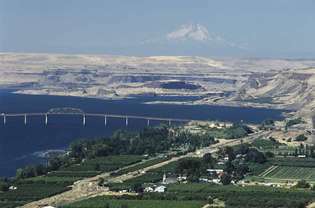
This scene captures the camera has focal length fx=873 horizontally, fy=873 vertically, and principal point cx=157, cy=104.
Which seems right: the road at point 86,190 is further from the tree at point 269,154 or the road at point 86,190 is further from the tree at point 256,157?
the tree at point 269,154

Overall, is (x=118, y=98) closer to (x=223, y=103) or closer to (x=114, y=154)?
(x=223, y=103)

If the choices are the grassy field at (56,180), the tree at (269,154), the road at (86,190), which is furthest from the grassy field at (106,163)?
the tree at (269,154)

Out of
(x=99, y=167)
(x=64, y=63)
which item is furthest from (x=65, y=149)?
(x=64, y=63)

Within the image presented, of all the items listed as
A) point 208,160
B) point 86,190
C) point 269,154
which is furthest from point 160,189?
point 269,154

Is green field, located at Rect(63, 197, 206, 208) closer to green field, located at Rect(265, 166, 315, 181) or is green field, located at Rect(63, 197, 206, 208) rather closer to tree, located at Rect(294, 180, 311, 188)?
tree, located at Rect(294, 180, 311, 188)

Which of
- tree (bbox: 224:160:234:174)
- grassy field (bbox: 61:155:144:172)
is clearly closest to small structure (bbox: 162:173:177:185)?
tree (bbox: 224:160:234:174)

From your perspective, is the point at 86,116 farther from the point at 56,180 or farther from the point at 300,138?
the point at 56,180

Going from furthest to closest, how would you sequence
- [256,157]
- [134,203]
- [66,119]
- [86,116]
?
1. [86,116]
2. [66,119]
3. [256,157]
4. [134,203]
